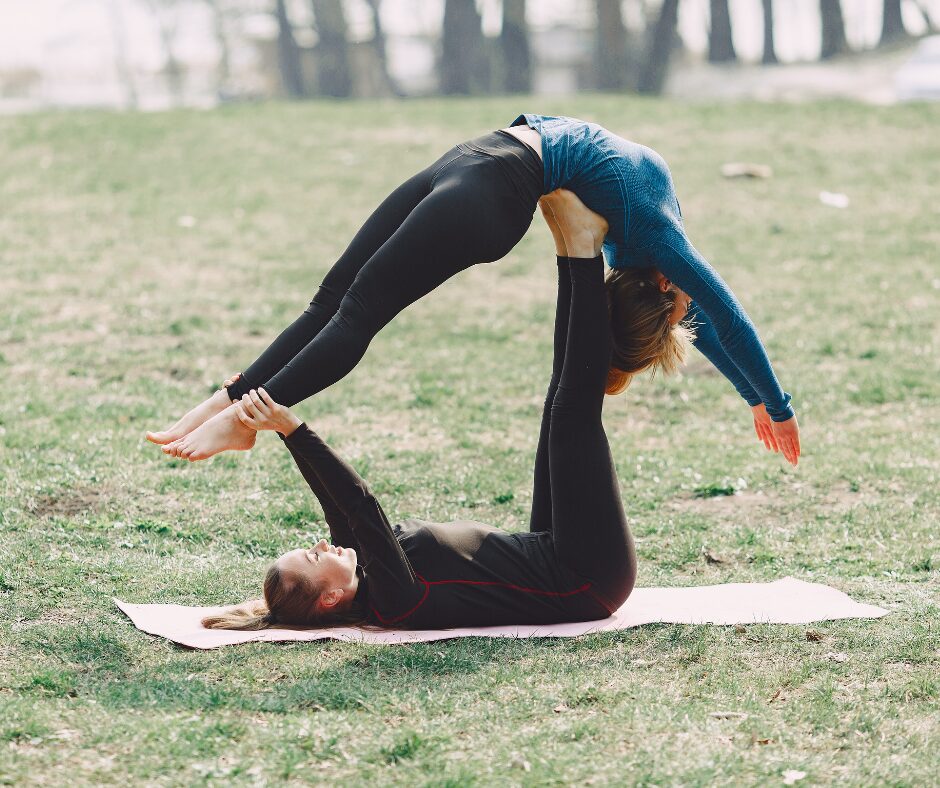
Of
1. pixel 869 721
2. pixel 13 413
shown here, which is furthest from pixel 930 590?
pixel 13 413

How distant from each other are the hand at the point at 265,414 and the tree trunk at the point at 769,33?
34390 mm

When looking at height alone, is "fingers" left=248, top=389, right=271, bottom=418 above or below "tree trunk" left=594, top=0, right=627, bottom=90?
above

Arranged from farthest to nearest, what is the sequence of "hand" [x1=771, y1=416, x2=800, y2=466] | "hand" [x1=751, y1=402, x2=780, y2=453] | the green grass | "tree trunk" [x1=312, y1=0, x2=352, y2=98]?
"tree trunk" [x1=312, y1=0, x2=352, y2=98] → "hand" [x1=751, y1=402, x2=780, y2=453] → "hand" [x1=771, y1=416, x2=800, y2=466] → the green grass

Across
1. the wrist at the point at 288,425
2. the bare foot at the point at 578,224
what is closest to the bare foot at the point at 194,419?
the wrist at the point at 288,425

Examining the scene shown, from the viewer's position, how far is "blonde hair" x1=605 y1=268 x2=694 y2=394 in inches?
198

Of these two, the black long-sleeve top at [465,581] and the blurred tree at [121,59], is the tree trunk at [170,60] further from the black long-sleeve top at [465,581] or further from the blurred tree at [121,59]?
the black long-sleeve top at [465,581]

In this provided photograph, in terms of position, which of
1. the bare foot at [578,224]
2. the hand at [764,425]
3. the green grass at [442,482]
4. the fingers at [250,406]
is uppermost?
the bare foot at [578,224]

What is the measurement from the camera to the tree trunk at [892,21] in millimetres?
33812

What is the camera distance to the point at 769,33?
36.1 m

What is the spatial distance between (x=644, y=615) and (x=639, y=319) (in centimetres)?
134

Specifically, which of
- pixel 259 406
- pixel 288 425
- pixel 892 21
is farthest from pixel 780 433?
pixel 892 21

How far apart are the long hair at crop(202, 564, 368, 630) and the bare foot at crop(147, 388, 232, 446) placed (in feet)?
2.27

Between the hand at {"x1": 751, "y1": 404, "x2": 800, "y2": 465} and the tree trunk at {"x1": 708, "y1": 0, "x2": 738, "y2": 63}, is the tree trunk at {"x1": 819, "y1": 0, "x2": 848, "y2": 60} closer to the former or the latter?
the tree trunk at {"x1": 708, "y1": 0, "x2": 738, "y2": 63}

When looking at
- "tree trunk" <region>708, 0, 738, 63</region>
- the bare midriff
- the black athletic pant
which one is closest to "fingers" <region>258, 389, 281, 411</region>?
the black athletic pant
